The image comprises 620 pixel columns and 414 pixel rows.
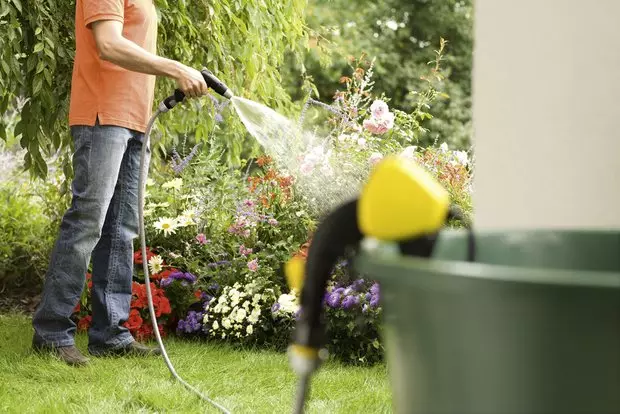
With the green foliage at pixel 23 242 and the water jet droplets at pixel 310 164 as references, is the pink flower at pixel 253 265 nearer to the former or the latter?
the water jet droplets at pixel 310 164

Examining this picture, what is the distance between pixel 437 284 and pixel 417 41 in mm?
10470

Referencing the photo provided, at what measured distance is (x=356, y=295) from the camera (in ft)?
8.93

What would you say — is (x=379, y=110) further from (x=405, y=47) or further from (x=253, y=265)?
(x=405, y=47)

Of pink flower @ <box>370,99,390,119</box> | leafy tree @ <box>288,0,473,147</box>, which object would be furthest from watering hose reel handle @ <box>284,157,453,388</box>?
leafy tree @ <box>288,0,473,147</box>

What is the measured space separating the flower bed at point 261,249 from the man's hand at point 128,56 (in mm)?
847

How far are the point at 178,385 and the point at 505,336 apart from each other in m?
1.90

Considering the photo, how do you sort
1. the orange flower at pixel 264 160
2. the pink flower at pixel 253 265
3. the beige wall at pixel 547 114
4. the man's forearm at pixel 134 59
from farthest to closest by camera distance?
the orange flower at pixel 264 160 → the pink flower at pixel 253 265 → the man's forearm at pixel 134 59 → the beige wall at pixel 547 114

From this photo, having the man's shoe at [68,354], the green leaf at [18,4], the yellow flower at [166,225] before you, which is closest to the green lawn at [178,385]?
Answer: the man's shoe at [68,354]

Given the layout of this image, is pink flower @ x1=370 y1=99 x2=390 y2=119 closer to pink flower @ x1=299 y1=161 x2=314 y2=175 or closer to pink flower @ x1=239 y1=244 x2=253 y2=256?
pink flower @ x1=299 y1=161 x2=314 y2=175

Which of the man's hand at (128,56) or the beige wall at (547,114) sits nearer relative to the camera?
the beige wall at (547,114)

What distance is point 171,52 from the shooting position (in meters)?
3.41

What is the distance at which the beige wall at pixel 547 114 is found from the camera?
1141mm

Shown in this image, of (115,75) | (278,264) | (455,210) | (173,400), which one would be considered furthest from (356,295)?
(455,210)

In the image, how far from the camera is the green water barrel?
0.48m
